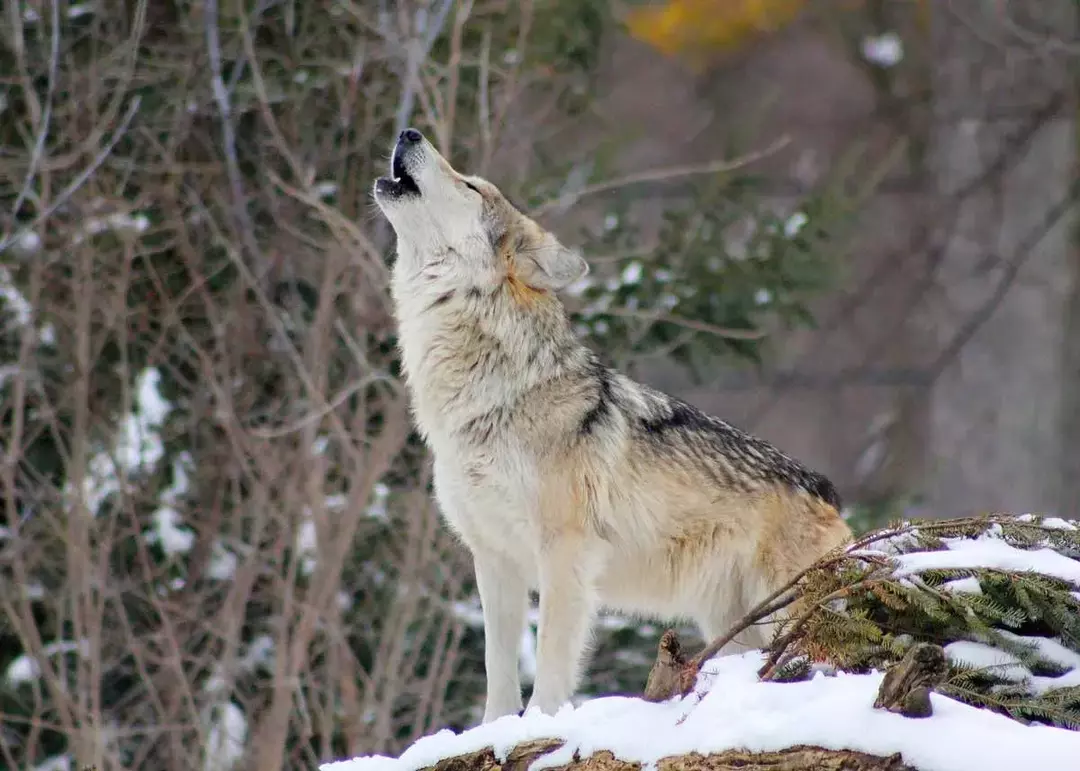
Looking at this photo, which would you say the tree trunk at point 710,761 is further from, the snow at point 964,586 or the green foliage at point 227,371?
the green foliage at point 227,371

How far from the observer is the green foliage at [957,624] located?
145 inches

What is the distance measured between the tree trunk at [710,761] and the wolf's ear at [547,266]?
246 cm

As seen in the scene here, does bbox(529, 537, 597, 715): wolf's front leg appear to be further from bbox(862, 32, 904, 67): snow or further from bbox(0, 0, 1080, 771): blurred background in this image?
bbox(862, 32, 904, 67): snow

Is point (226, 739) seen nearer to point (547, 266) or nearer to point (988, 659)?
point (547, 266)

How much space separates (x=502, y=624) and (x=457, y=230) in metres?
1.60

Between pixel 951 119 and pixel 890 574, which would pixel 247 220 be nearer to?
pixel 890 574

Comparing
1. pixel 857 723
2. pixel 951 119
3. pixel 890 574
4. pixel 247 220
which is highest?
pixel 951 119

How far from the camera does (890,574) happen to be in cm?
384

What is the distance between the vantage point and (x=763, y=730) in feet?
11.0

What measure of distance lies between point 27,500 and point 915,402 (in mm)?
12108

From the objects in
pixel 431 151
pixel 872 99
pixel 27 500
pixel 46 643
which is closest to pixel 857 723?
Result: pixel 431 151

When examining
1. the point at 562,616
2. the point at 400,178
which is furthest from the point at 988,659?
the point at 400,178

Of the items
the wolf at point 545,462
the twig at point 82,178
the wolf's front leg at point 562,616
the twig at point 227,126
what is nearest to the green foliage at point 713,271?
the twig at point 227,126

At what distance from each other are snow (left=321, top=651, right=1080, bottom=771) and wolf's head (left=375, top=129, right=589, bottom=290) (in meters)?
2.25
